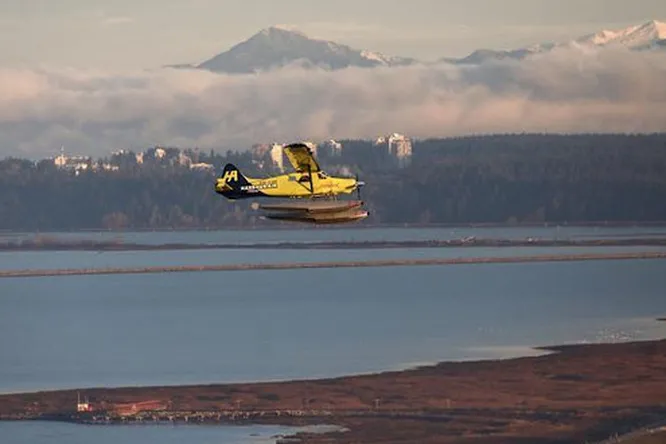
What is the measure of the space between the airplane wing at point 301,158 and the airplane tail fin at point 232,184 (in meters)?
2.47

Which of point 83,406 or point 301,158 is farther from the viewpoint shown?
point 83,406

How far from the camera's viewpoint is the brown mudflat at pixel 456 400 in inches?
3989

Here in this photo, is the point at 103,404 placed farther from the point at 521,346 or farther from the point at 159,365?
the point at 521,346

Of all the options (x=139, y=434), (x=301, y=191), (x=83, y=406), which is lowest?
(x=83, y=406)

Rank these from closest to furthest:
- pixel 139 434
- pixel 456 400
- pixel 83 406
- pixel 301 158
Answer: pixel 301 158 → pixel 139 434 → pixel 456 400 → pixel 83 406

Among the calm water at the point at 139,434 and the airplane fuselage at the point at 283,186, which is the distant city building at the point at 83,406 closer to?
the calm water at the point at 139,434

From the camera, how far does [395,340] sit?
6781 inches

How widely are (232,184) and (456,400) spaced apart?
52.9m

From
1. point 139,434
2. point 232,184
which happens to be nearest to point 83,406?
point 139,434

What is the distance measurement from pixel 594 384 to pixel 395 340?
168 ft

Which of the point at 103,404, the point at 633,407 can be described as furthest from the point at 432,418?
the point at 103,404

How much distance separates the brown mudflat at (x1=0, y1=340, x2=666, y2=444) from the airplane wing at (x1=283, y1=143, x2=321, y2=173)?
120 ft

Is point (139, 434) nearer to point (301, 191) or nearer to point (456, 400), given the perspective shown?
point (456, 400)

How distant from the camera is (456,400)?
115 m
